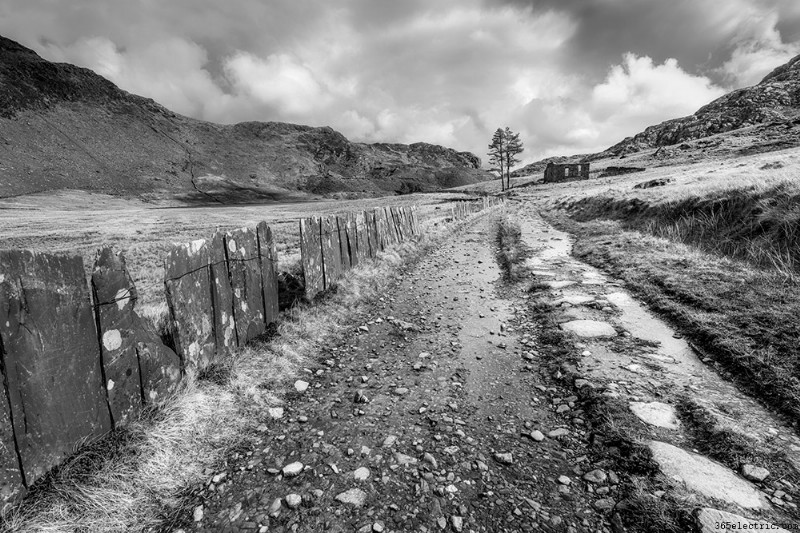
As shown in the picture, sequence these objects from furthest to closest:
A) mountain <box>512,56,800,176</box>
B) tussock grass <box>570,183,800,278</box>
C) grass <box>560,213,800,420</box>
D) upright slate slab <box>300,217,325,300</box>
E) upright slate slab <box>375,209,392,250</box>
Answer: mountain <box>512,56,800,176</box> < upright slate slab <box>375,209,392,250</box> < tussock grass <box>570,183,800,278</box> < upright slate slab <box>300,217,325,300</box> < grass <box>560,213,800,420</box>

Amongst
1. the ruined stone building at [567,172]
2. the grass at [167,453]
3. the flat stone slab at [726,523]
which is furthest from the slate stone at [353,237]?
the ruined stone building at [567,172]

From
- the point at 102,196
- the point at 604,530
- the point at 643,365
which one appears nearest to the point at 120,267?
the point at 604,530

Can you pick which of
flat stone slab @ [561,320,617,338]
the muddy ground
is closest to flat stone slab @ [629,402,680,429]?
the muddy ground

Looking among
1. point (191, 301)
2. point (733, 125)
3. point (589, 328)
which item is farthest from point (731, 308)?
point (733, 125)

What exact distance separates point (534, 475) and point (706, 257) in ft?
27.9

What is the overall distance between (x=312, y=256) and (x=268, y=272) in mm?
1495

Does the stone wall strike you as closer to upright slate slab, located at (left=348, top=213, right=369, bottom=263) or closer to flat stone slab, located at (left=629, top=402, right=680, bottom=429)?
flat stone slab, located at (left=629, top=402, right=680, bottom=429)

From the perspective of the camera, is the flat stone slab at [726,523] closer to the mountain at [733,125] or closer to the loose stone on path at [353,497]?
the loose stone on path at [353,497]

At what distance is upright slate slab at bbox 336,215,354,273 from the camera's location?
29.0 feet

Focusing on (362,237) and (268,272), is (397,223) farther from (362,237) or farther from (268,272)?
(268,272)

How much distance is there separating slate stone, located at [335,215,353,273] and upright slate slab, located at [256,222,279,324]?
295 centimetres

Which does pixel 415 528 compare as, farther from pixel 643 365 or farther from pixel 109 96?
pixel 109 96

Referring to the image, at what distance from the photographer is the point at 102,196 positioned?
90812 mm

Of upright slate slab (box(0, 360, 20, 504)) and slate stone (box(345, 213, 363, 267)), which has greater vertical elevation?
slate stone (box(345, 213, 363, 267))
